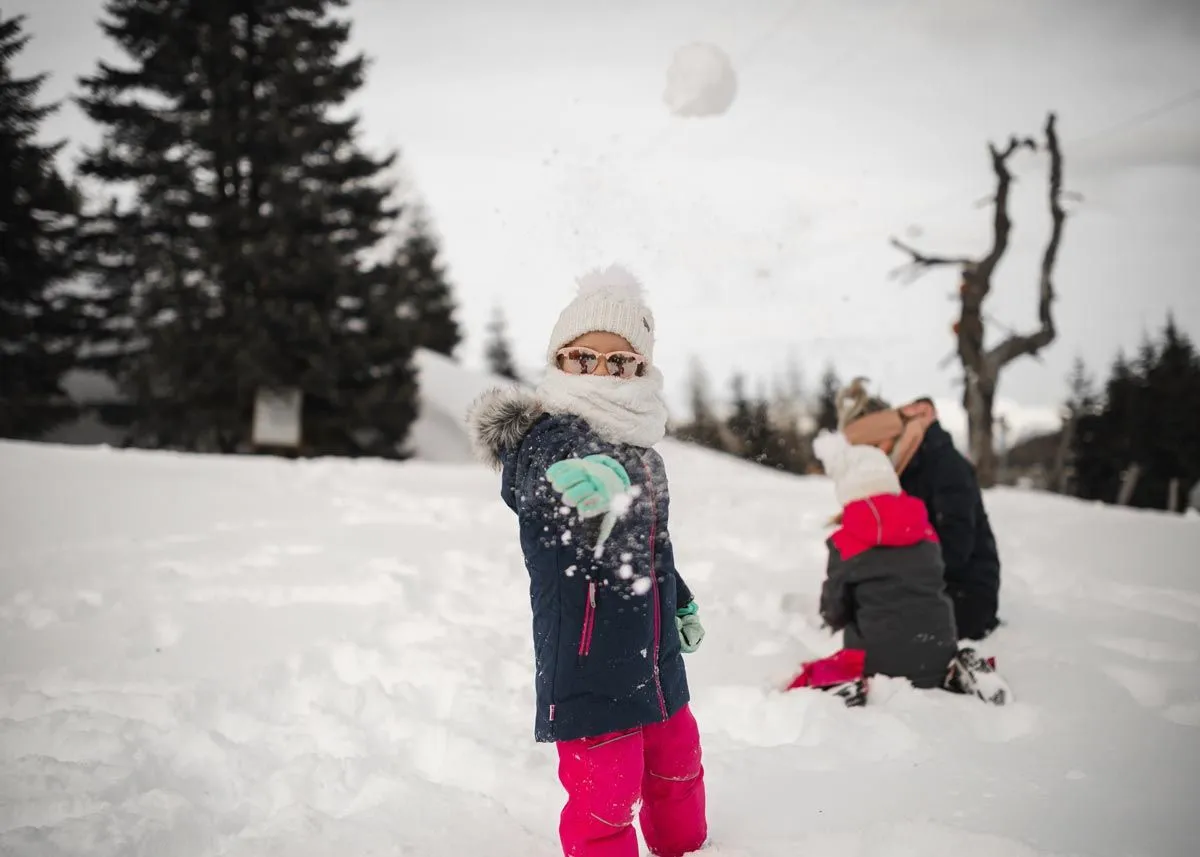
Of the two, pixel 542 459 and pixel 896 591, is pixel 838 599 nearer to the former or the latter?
pixel 896 591

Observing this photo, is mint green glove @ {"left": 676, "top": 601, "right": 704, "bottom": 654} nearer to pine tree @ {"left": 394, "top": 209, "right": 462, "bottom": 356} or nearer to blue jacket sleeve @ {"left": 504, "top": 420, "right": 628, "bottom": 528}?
blue jacket sleeve @ {"left": 504, "top": 420, "right": 628, "bottom": 528}

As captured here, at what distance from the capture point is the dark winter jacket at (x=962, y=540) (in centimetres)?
432

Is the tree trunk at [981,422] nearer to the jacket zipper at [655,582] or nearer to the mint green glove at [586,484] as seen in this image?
the jacket zipper at [655,582]

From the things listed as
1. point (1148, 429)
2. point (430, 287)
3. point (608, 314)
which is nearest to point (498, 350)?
point (430, 287)

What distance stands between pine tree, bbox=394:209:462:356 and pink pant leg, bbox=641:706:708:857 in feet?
105

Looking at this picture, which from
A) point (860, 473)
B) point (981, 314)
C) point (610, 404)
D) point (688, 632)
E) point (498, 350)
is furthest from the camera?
point (498, 350)

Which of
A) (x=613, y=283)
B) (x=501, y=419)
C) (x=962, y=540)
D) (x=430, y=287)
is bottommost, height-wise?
(x=962, y=540)

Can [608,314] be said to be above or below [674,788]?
above

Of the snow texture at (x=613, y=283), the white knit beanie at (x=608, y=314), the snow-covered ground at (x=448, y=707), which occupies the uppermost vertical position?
the snow texture at (x=613, y=283)

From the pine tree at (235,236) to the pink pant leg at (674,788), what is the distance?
1580 cm

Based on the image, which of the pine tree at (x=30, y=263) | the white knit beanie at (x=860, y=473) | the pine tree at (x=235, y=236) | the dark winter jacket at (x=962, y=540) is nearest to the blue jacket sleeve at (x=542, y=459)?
the white knit beanie at (x=860, y=473)

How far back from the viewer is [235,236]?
1695cm

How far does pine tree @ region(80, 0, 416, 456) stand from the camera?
16328mm

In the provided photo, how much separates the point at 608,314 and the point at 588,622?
36.0 inches
